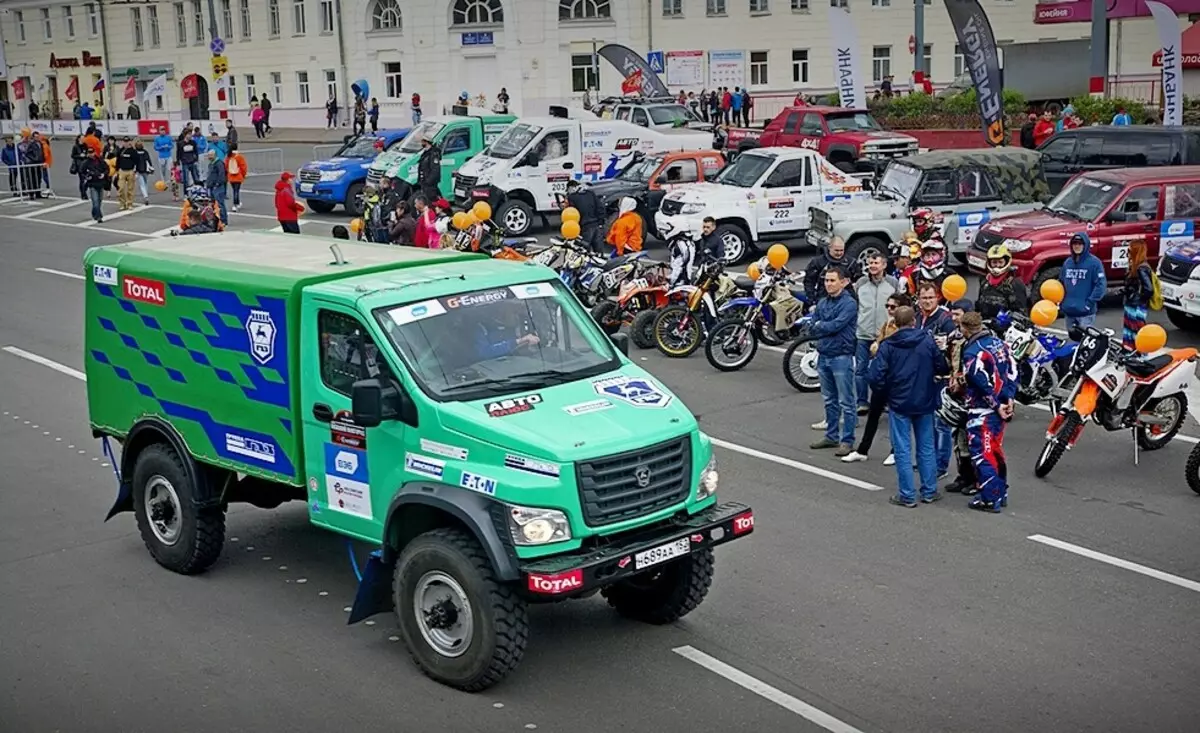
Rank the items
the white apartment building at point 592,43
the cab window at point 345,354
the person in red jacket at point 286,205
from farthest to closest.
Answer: the white apartment building at point 592,43 < the person in red jacket at point 286,205 < the cab window at point 345,354

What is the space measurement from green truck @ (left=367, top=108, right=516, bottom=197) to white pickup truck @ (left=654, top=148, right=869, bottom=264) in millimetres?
7093

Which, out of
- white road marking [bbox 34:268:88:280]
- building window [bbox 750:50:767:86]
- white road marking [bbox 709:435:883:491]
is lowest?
white road marking [bbox 709:435:883:491]

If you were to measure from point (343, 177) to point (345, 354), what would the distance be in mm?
23320

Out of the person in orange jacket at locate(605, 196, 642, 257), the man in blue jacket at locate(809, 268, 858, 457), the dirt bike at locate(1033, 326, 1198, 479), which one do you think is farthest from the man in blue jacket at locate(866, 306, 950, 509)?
the person in orange jacket at locate(605, 196, 642, 257)

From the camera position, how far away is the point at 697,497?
8359 millimetres

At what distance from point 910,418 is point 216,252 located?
5.41 meters

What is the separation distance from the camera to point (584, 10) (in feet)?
194

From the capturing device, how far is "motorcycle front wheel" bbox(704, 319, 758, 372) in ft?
53.3

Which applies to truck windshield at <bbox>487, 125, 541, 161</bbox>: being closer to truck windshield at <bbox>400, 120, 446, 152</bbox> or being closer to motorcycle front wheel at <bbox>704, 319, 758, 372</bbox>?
truck windshield at <bbox>400, 120, 446, 152</bbox>

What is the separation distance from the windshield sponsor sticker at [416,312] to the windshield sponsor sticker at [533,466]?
49.2 inches

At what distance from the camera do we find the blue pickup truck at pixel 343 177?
3111cm

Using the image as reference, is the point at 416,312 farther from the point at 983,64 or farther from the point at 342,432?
the point at 983,64

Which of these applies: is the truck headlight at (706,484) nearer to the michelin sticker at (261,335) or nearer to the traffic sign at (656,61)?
the michelin sticker at (261,335)

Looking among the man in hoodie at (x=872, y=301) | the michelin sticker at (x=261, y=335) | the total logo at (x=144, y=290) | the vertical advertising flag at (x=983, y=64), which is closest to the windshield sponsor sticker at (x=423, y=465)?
the michelin sticker at (x=261, y=335)
